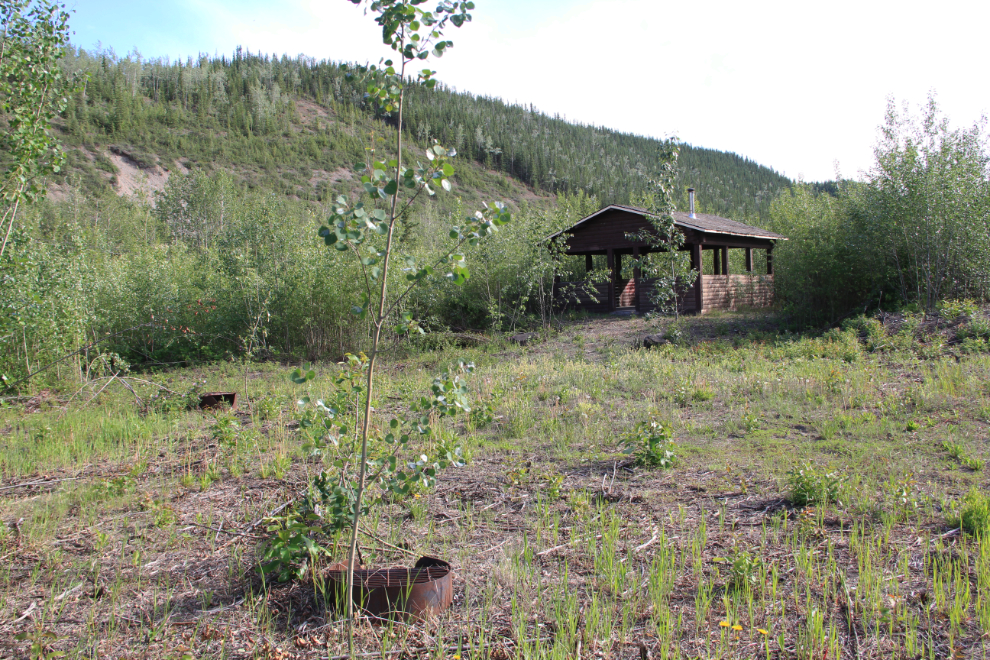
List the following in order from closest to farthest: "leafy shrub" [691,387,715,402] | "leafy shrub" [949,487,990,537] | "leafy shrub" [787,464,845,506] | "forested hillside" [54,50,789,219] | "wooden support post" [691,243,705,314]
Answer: "leafy shrub" [949,487,990,537] → "leafy shrub" [787,464,845,506] → "leafy shrub" [691,387,715,402] → "wooden support post" [691,243,705,314] → "forested hillside" [54,50,789,219]

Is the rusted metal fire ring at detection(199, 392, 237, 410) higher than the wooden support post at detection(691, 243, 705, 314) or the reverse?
the reverse

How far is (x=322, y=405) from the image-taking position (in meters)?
2.42

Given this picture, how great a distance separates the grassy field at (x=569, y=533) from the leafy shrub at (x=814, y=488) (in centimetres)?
1

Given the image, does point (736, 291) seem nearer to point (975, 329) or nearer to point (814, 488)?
point (975, 329)

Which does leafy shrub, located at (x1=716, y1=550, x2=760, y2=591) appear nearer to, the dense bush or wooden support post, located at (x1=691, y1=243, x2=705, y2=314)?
the dense bush

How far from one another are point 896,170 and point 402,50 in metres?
15.1

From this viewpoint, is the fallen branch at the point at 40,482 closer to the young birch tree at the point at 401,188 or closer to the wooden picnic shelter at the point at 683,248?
the young birch tree at the point at 401,188

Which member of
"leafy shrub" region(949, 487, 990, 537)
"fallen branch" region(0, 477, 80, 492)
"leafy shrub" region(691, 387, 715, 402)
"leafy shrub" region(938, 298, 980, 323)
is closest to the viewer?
"leafy shrub" region(949, 487, 990, 537)

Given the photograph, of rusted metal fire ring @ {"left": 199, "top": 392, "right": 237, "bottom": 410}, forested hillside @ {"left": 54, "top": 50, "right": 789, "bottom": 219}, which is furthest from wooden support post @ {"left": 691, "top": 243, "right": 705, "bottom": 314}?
forested hillside @ {"left": 54, "top": 50, "right": 789, "bottom": 219}

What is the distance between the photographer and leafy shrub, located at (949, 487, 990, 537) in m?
3.46

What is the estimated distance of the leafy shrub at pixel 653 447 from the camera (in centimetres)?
479

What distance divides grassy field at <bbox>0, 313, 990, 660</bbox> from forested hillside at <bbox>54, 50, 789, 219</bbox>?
6151 centimetres

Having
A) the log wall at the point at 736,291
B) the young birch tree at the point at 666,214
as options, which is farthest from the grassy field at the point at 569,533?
the log wall at the point at 736,291

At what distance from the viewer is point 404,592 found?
2.71 metres
